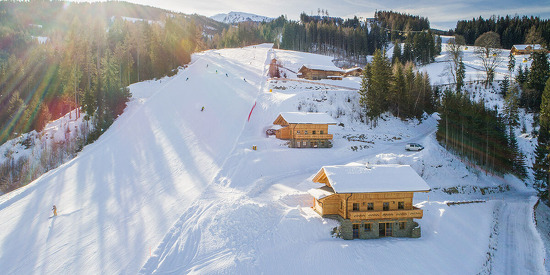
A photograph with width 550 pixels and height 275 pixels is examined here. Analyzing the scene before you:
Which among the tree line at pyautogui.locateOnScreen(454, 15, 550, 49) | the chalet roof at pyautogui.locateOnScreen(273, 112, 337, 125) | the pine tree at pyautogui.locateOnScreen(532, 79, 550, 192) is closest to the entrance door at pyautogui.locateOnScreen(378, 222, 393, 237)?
the pine tree at pyautogui.locateOnScreen(532, 79, 550, 192)

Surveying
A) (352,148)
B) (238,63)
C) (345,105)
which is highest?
(238,63)

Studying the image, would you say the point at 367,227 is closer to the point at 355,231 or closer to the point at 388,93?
the point at 355,231

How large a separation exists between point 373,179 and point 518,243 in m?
10.4

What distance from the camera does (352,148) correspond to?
1476 inches

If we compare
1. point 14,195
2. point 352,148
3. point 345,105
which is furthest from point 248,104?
point 14,195

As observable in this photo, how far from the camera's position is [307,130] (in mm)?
38250

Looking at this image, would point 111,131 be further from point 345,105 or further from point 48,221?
point 345,105

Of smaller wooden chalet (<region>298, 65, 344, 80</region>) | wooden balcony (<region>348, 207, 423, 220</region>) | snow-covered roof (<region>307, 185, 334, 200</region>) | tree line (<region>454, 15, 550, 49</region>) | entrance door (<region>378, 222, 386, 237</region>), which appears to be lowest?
entrance door (<region>378, 222, 386, 237</region>)

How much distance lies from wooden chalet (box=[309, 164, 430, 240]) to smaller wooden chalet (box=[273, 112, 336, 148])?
16107 mm

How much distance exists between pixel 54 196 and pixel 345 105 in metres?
40.3

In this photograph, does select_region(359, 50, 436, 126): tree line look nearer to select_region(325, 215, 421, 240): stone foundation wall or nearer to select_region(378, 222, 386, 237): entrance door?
select_region(325, 215, 421, 240): stone foundation wall

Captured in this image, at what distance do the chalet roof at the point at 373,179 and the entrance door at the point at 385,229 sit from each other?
260 centimetres

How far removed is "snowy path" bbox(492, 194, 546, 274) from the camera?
60.0ft

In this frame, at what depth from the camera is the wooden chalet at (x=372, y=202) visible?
66.9 ft
